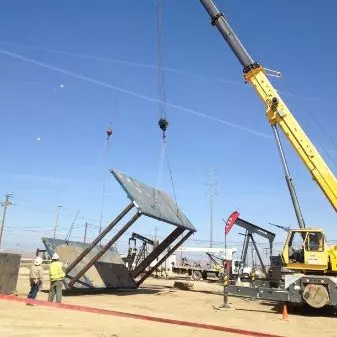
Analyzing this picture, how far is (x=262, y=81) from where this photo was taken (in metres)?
21.1

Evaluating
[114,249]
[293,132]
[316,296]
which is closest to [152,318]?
[316,296]

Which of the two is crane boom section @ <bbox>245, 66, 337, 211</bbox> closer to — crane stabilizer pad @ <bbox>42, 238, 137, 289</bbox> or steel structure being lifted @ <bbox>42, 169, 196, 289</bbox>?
steel structure being lifted @ <bbox>42, 169, 196, 289</bbox>

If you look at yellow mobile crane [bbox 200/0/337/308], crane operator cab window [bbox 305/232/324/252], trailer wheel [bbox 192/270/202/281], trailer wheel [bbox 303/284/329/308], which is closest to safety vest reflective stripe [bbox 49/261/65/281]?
yellow mobile crane [bbox 200/0/337/308]

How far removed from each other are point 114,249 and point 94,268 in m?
4.04

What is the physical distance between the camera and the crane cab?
656 inches

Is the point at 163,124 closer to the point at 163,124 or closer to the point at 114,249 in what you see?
the point at 163,124

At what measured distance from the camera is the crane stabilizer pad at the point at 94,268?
64.4 feet

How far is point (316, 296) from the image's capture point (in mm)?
16016

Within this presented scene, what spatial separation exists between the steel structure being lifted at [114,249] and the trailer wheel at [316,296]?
22.9 ft

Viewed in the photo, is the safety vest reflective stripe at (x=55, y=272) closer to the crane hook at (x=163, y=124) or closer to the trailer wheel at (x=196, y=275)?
the crane hook at (x=163, y=124)

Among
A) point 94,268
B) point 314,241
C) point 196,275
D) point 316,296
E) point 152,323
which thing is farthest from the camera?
point 196,275

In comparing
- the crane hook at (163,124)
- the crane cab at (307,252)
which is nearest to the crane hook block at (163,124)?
the crane hook at (163,124)

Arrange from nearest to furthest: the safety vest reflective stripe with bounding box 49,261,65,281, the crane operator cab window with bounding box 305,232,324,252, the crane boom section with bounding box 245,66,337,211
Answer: the safety vest reflective stripe with bounding box 49,261,65,281 → the crane operator cab window with bounding box 305,232,324,252 → the crane boom section with bounding box 245,66,337,211

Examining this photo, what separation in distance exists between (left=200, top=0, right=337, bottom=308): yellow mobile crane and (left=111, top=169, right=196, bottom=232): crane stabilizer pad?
471 cm
